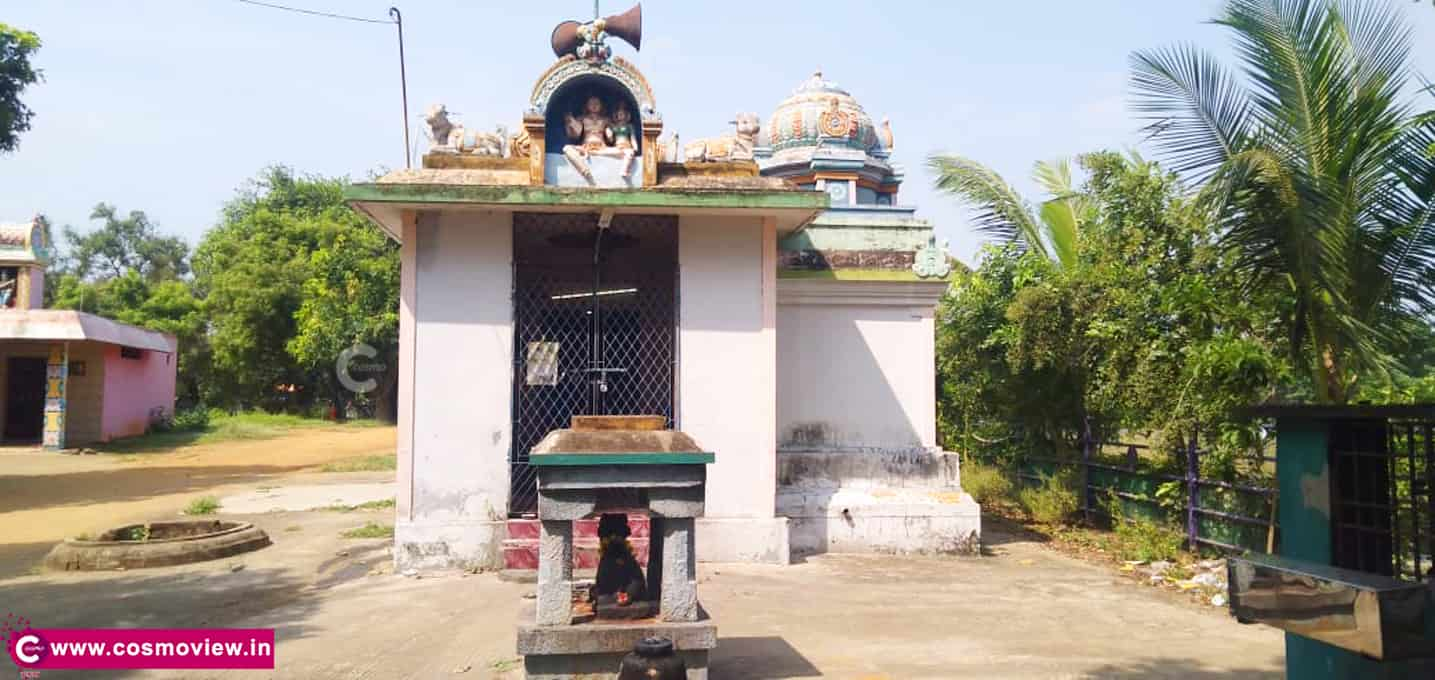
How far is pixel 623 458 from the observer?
5305mm

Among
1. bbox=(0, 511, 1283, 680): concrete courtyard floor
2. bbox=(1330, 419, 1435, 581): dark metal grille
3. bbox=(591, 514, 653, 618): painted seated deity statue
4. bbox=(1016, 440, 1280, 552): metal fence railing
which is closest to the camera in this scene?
bbox=(1330, 419, 1435, 581): dark metal grille

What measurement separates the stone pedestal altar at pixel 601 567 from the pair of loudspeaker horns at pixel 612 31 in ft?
18.0

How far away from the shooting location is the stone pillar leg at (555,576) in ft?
17.3

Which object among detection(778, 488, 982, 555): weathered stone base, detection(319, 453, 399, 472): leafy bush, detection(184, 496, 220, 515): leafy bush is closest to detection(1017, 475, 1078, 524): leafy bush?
detection(778, 488, 982, 555): weathered stone base

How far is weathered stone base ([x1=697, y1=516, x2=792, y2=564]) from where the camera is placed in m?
9.33

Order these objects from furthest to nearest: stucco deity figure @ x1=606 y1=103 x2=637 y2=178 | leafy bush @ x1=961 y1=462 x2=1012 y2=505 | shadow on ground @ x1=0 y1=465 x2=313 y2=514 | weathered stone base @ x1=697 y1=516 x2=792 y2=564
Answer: shadow on ground @ x1=0 y1=465 x2=313 y2=514 → leafy bush @ x1=961 y1=462 x2=1012 y2=505 → stucco deity figure @ x1=606 y1=103 x2=637 y2=178 → weathered stone base @ x1=697 y1=516 x2=792 y2=564

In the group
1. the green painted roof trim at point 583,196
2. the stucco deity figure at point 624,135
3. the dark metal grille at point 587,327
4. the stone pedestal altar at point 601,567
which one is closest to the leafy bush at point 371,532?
the dark metal grille at point 587,327

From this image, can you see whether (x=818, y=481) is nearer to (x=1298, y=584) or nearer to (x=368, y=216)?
(x=368, y=216)

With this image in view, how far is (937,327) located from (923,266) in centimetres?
404

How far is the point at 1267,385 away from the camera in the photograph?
8.24 metres

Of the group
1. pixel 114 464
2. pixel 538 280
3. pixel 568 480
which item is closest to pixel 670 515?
pixel 568 480

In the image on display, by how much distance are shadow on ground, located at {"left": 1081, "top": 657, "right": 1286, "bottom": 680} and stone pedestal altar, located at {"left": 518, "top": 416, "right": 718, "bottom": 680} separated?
2.52 m

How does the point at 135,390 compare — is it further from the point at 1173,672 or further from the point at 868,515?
the point at 1173,672

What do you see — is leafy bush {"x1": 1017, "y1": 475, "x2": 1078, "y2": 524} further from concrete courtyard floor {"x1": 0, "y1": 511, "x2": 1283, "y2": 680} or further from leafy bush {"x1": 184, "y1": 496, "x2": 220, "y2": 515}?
leafy bush {"x1": 184, "y1": 496, "x2": 220, "y2": 515}
